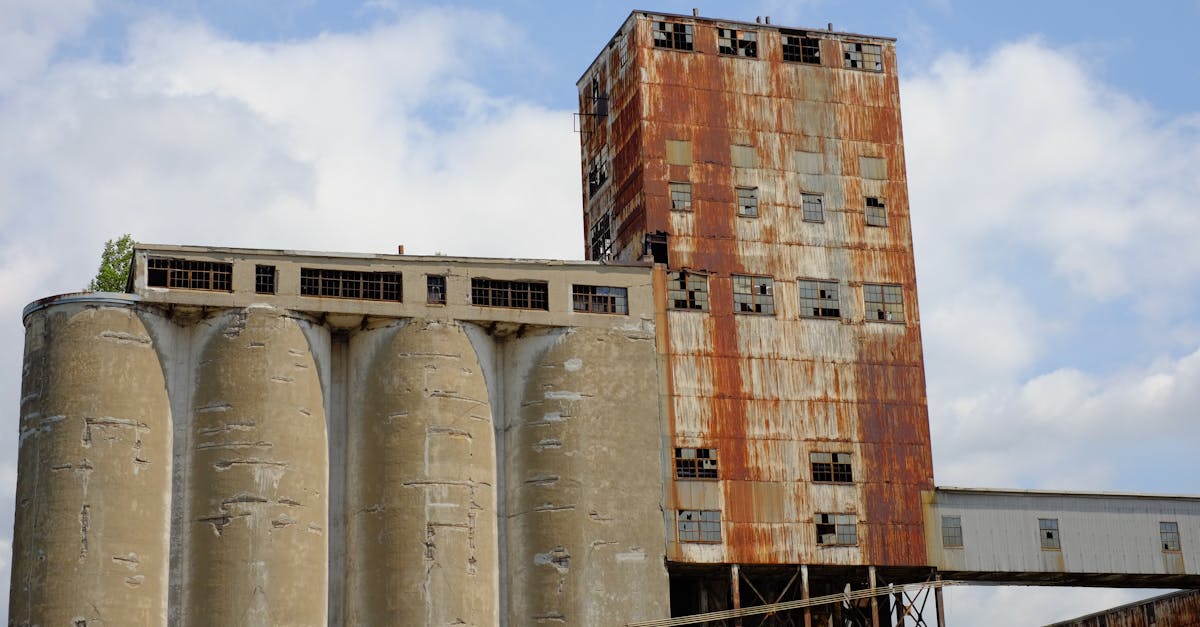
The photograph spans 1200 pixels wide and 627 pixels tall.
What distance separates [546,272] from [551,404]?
510 cm

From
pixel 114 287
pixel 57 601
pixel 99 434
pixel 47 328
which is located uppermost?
pixel 114 287

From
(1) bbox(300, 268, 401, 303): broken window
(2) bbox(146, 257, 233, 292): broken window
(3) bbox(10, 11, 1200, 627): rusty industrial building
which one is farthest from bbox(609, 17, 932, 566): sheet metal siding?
(2) bbox(146, 257, 233, 292): broken window

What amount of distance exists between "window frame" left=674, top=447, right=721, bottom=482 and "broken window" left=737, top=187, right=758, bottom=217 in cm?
950

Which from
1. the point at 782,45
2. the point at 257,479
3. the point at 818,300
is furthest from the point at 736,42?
the point at 257,479

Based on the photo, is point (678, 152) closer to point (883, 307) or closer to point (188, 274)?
point (883, 307)

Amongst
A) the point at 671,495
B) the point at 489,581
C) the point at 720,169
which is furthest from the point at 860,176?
the point at 489,581

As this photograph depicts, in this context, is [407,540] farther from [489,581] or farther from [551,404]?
[551,404]

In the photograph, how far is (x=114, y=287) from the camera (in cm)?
7850

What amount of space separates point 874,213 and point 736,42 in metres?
8.61

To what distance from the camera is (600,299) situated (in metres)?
65.1

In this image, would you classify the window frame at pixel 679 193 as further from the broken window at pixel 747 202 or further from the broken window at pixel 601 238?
the broken window at pixel 601 238

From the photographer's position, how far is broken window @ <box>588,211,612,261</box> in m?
70.9

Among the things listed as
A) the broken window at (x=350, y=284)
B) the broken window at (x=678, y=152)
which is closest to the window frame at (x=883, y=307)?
the broken window at (x=678, y=152)

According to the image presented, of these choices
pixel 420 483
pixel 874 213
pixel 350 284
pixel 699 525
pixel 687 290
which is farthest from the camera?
pixel 874 213
